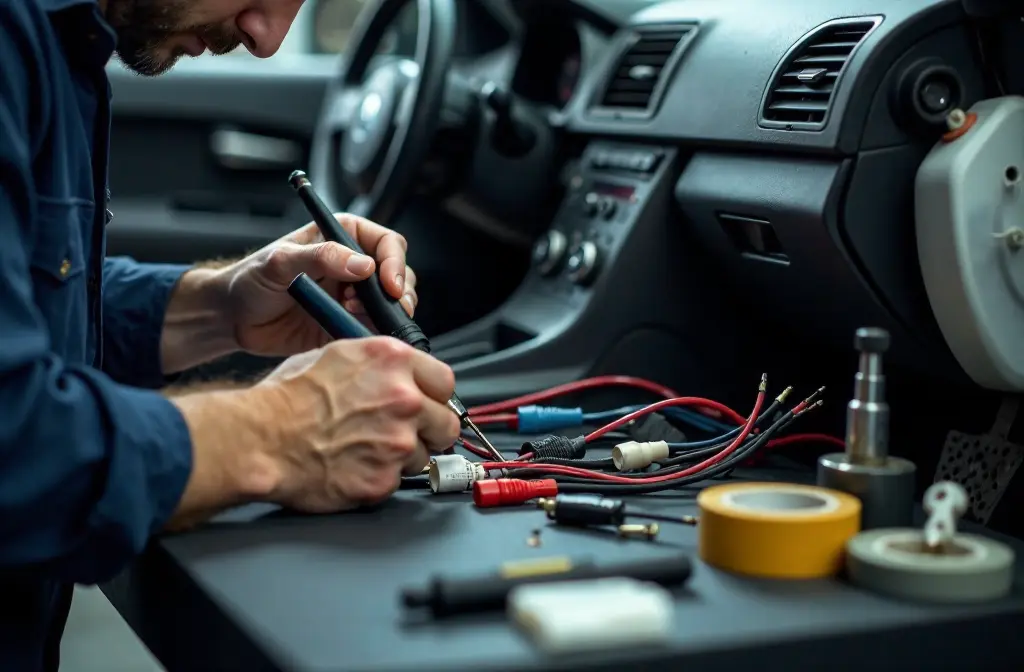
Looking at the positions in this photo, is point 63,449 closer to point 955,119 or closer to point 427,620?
point 427,620

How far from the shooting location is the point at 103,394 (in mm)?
721

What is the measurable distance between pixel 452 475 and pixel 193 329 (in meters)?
0.43

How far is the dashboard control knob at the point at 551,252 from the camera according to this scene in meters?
1.44

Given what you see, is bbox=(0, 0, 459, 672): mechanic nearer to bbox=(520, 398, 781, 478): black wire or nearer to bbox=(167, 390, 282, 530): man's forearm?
bbox=(167, 390, 282, 530): man's forearm

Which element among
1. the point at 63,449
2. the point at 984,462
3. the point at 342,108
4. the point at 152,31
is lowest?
the point at 984,462

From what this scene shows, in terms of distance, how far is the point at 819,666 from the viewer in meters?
0.64

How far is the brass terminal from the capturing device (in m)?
0.80

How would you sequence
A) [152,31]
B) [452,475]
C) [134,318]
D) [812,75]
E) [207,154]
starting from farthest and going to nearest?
[207,154], [134,318], [812,75], [152,31], [452,475]

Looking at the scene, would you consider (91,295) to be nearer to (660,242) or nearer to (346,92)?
(660,242)

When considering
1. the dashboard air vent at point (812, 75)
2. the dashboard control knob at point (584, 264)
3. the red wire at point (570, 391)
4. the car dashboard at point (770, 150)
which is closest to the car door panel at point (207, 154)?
the car dashboard at point (770, 150)

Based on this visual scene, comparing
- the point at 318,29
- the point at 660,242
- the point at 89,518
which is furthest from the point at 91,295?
the point at 318,29

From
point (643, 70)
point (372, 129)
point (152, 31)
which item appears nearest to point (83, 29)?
point (152, 31)

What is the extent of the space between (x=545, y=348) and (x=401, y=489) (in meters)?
0.40

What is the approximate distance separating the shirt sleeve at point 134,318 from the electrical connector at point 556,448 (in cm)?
41
